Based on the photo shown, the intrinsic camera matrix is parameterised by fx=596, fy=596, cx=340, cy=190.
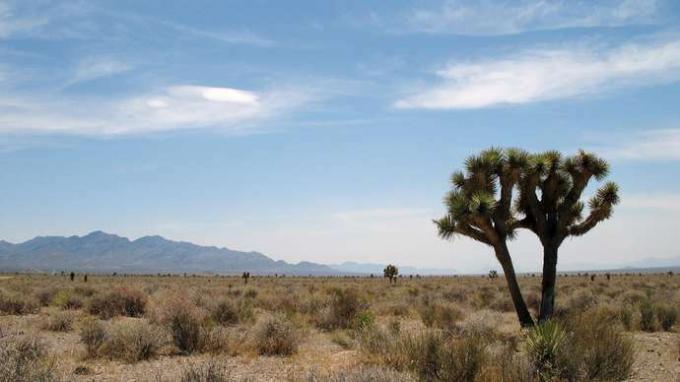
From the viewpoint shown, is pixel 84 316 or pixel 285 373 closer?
pixel 285 373

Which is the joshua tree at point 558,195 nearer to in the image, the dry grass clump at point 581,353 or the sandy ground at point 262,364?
the sandy ground at point 262,364

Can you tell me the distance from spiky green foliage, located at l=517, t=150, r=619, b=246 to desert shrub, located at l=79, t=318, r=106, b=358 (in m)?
13.5

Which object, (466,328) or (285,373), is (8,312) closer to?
(285,373)

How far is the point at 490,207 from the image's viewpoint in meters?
18.8

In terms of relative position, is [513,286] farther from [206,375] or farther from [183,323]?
[206,375]

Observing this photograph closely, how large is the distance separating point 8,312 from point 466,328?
18.2m

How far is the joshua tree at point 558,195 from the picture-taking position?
763 inches

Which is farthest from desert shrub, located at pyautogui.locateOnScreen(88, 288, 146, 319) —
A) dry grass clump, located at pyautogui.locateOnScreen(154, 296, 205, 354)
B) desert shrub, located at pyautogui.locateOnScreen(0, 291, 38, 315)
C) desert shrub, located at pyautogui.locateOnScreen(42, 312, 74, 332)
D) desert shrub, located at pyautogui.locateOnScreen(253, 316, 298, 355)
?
desert shrub, located at pyautogui.locateOnScreen(253, 316, 298, 355)

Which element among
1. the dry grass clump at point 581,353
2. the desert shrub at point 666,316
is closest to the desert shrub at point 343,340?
the dry grass clump at point 581,353

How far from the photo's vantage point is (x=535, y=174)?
63.5 feet

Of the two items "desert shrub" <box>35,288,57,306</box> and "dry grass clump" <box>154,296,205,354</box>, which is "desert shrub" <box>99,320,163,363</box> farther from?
"desert shrub" <box>35,288,57,306</box>

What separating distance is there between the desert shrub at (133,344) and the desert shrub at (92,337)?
16 cm

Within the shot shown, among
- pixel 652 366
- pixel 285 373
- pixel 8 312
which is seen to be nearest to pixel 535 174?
pixel 652 366

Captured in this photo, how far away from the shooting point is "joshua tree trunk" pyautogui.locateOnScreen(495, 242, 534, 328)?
19031 millimetres
